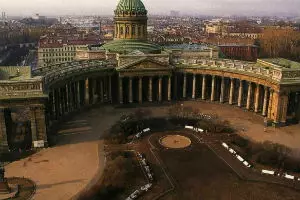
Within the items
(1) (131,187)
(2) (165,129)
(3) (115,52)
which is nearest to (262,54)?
(3) (115,52)

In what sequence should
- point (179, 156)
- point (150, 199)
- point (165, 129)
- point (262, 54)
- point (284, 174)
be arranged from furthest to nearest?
point (262, 54), point (165, 129), point (179, 156), point (284, 174), point (150, 199)

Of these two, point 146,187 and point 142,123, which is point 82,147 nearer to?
point 142,123

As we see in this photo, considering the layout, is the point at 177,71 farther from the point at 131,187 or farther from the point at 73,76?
the point at 131,187

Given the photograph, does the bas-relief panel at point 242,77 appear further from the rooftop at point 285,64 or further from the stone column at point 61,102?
the stone column at point 61,102

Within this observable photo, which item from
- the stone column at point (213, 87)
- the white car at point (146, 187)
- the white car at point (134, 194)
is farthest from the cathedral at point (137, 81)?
the white car at point (134, 194)

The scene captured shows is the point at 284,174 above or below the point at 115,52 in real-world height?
below

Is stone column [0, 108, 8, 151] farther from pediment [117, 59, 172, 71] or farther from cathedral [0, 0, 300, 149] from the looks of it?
pediment [117, 59, 172, 71]
